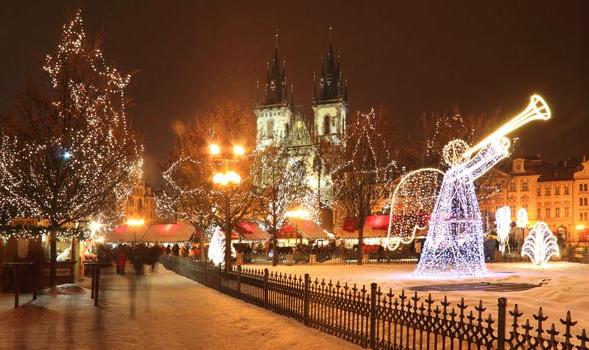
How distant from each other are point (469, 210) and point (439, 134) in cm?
2228

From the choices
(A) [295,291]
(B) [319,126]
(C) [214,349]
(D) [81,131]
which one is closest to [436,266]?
(A) [295,291]

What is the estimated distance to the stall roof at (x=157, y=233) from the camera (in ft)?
175

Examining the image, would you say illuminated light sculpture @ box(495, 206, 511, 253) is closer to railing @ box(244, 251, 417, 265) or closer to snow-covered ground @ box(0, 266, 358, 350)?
railing @ box(244, 251, 417, 265)

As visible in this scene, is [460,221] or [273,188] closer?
[460,221]

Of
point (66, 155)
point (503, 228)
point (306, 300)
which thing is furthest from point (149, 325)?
point (503, 228)

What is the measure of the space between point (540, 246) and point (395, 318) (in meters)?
31.0

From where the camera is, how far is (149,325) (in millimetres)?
14266

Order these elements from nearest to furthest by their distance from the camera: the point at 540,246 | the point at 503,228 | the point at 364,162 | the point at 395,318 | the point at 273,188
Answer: the point at 395,318, the point at 540,246, the point at 273,188, the point at 364,162, the point at 503,228

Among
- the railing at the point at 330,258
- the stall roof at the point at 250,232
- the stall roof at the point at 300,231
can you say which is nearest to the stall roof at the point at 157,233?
the stall roof at the point at 250,232

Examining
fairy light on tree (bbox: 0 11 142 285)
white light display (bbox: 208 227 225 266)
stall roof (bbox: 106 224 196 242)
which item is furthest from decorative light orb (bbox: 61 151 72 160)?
stall roof (bbox: 106 224 196 242)

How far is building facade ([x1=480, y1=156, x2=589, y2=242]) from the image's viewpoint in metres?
91.5

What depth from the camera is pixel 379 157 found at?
48.8m

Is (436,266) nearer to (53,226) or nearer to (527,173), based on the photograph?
(53,226)

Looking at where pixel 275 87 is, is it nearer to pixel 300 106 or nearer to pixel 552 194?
pixel 300 106
